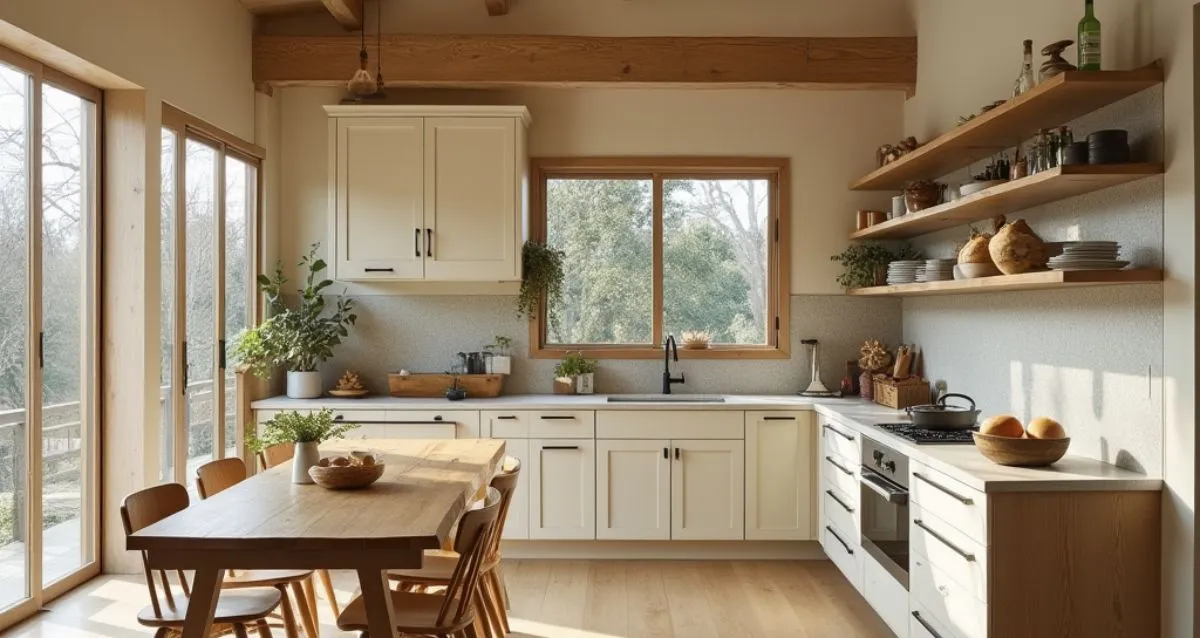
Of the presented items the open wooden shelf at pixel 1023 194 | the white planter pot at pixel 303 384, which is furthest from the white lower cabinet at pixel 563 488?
the open wooden shelf at pixel 1023 194

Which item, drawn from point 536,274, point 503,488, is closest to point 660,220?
point 536,274

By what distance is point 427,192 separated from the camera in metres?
5.18

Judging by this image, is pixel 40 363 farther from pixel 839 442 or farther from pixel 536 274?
pixel 839 442

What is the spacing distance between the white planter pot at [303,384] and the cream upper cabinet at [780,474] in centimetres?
244

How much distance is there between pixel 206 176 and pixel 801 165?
3318mm

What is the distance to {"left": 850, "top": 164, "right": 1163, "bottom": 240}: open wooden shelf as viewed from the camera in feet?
9.57

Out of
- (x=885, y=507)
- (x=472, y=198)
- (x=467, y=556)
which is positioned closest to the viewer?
(x=467, y=556)

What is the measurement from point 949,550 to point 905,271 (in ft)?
5.82

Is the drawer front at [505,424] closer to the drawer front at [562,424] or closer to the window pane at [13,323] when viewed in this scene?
the drawer front at [562,424]

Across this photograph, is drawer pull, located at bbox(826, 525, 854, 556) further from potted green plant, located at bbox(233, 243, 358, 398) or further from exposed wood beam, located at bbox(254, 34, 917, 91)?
potted green plant, located at bbox(233, 243, 358, 398)

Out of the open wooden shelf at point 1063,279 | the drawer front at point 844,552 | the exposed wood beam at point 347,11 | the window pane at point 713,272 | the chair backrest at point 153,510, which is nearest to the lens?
the chair backrest at point 153,510

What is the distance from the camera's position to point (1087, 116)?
11.0 ft

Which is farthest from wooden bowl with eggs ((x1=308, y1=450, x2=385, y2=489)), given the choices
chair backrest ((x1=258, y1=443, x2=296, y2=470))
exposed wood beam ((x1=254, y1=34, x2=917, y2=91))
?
exposed wood beam ((x1=254, y1=34, x2=917, y2=91))

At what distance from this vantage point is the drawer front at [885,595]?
3.57 metres
